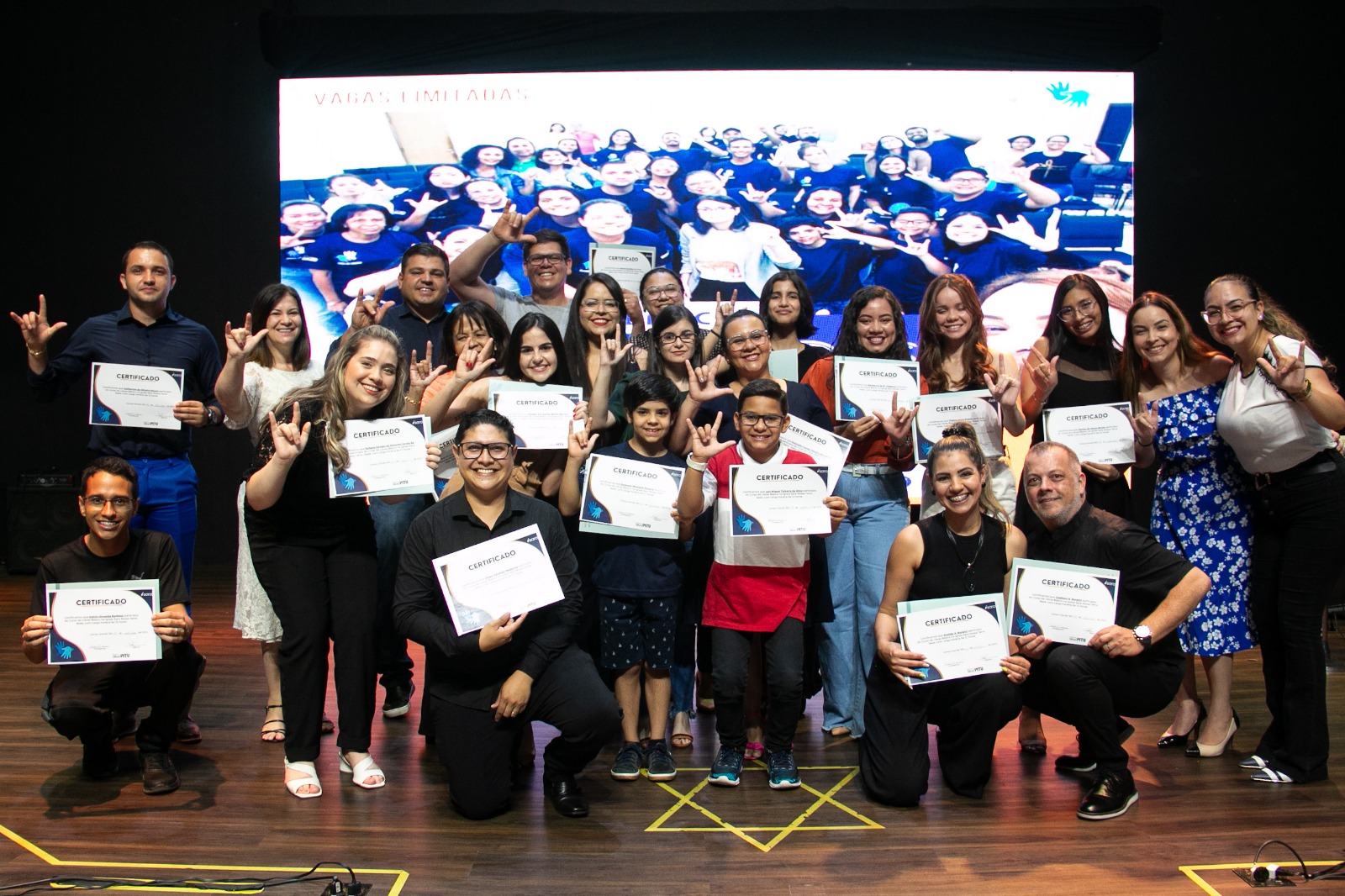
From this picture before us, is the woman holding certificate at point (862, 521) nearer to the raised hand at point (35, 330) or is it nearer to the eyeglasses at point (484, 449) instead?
the eyeglasses at point (484, 449)

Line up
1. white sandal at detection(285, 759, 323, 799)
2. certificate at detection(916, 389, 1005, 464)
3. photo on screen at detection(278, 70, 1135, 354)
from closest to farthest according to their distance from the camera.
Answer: white sandal at detection(285, 759, 323, 799)
certificate at detection(916, 389, 1005, 464)
photo on screen at detection(278, 70, 1135, 354)

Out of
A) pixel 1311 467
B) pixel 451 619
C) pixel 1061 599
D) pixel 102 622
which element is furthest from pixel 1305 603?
pixel 102 622

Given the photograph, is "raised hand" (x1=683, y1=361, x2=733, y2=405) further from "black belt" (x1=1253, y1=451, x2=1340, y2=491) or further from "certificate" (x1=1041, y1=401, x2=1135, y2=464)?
"black belt" (x1=1253, y1=451, x2=1340, y2=491)

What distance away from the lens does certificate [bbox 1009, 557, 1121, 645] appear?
3.33 metres

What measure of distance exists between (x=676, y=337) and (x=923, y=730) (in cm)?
168

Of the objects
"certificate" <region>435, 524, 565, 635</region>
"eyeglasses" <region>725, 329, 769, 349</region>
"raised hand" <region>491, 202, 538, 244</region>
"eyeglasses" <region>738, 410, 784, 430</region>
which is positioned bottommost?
"certificate" <region>435, 524, 565, 635</region>

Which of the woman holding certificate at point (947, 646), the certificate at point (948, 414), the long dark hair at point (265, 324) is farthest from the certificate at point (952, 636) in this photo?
the long dark hair at point (265, 324)

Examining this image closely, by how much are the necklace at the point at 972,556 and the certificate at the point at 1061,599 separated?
0.12m

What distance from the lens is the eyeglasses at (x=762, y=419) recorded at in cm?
354

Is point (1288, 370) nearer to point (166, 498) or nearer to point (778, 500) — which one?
point (778, 500)

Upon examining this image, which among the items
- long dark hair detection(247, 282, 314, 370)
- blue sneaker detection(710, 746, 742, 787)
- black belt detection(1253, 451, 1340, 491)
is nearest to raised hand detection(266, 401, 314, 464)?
long dark hair detection(247, 282, 314, 370)

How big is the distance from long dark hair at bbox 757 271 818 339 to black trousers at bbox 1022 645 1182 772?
1.58m

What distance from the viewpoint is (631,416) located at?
12.3 ft

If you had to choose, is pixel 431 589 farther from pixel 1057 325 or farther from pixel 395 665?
pixel 1057 325
